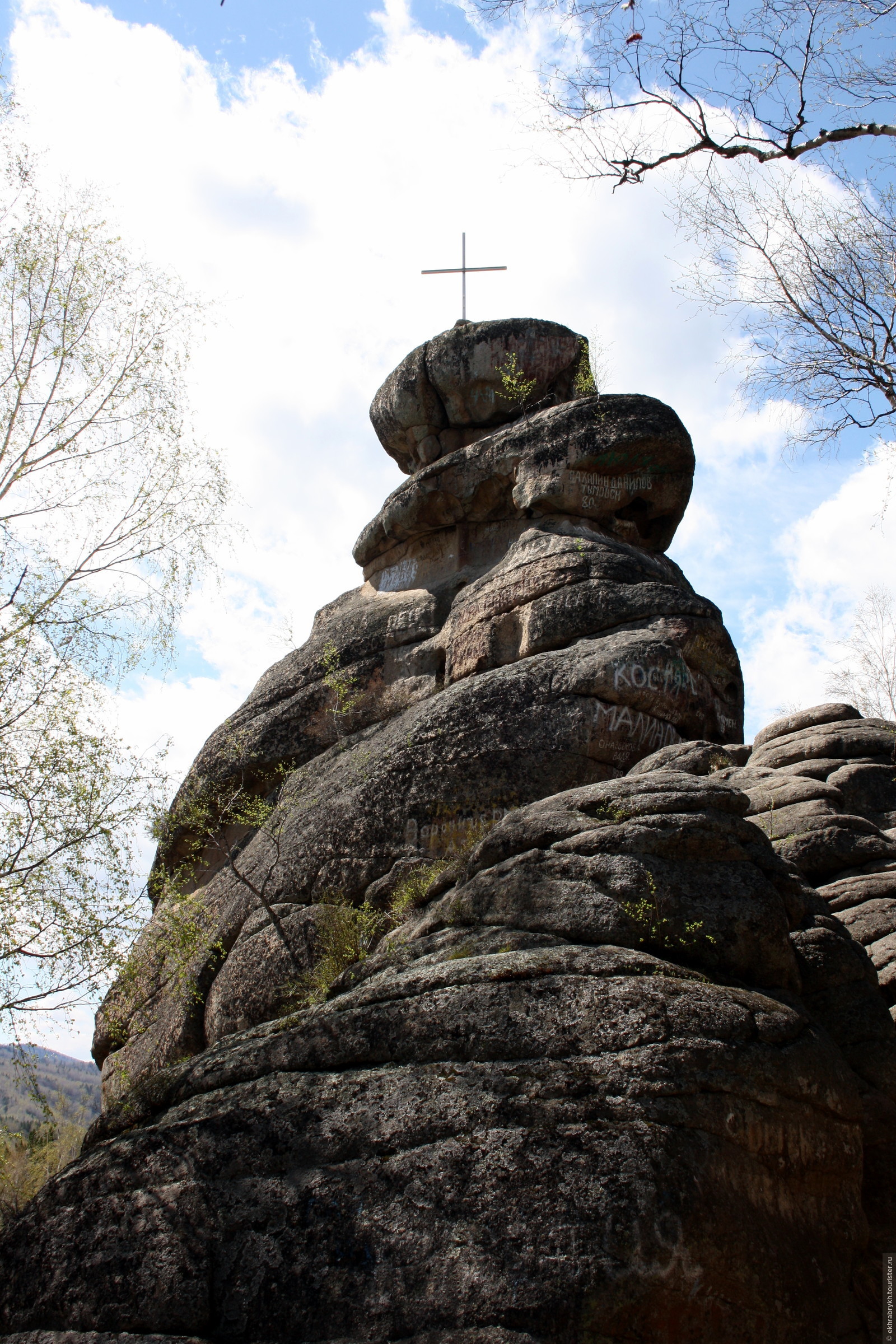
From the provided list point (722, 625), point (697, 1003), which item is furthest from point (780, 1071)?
point (722, 625)

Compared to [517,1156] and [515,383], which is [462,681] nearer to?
[515,383]

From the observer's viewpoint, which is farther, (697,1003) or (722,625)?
(722,625)

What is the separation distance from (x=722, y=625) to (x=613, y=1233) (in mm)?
9074

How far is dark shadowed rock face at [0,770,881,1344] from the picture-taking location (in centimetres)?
476

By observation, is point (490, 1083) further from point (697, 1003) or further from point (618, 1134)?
point (697, 1003)

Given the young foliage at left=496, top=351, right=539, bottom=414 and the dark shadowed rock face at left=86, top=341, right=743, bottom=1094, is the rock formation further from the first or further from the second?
the young foliage at left=496, top=351, right=539, bottom=414

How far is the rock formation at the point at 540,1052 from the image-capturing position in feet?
16.0

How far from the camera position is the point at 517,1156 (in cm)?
508

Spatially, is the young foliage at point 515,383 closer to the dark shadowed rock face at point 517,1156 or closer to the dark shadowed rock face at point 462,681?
the dark shadowed rock face at point 462,681

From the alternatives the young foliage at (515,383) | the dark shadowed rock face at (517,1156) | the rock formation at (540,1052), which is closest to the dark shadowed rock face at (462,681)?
the rock formation at (540,1052)

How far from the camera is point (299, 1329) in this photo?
15.7 ft

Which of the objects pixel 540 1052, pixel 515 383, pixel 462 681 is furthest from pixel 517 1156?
pixel 515 383

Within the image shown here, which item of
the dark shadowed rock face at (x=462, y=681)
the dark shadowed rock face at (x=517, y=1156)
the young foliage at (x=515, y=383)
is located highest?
the young foliage at (x=515, y=383)

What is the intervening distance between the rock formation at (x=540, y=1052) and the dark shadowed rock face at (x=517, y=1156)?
Result: 0.06 ft
